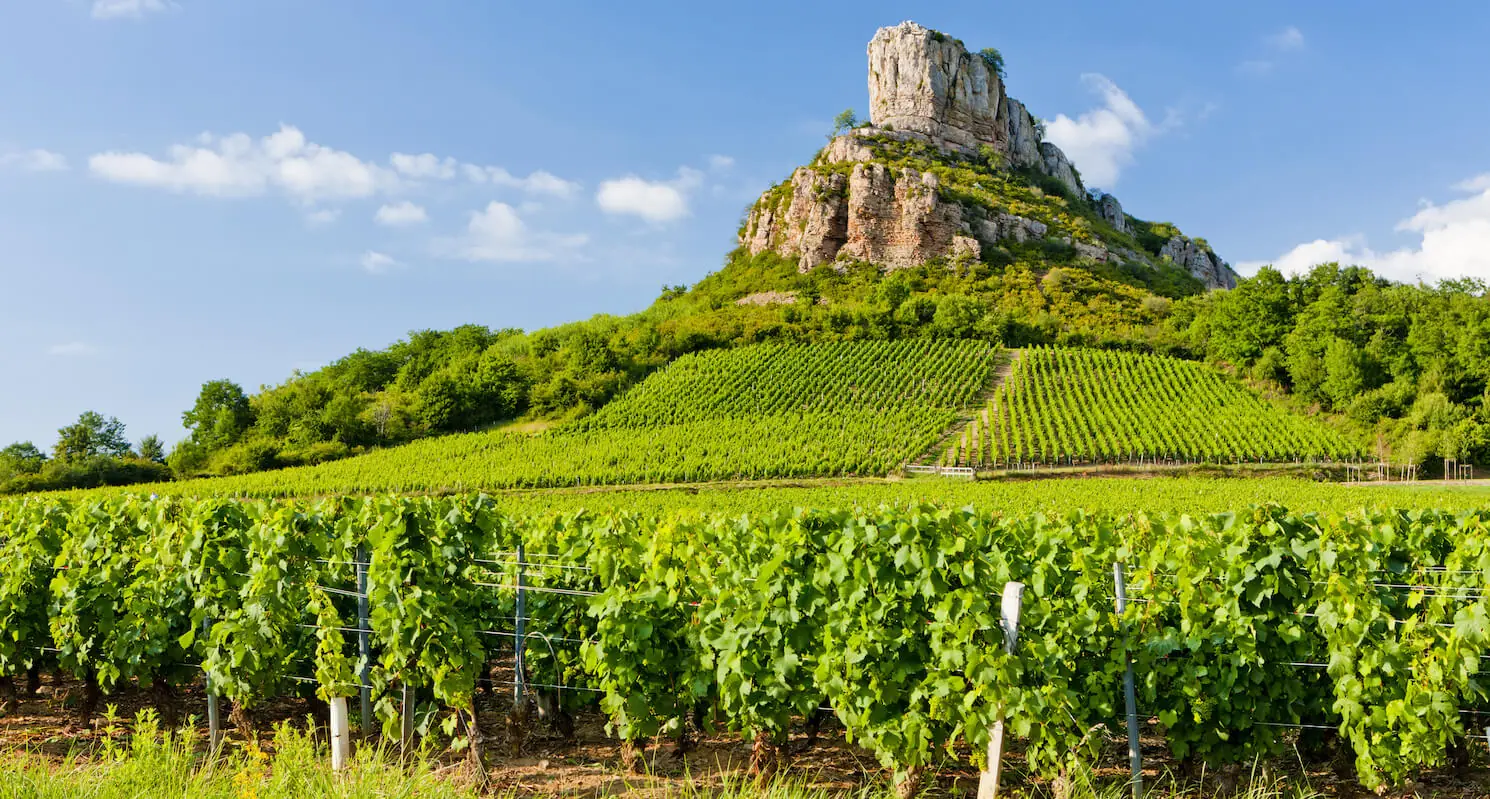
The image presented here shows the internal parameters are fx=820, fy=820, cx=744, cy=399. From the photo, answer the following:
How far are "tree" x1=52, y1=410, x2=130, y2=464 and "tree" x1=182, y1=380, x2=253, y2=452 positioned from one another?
4.29 m

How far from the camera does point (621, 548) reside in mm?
5734

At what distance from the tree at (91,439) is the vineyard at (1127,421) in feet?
172

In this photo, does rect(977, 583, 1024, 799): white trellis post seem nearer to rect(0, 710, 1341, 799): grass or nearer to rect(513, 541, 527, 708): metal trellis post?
A: rect(0, 710, 1341, 799): grass

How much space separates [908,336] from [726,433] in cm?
2201

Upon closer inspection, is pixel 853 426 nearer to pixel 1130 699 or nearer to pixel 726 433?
pixel 726 433

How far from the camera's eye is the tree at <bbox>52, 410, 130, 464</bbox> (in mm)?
51094

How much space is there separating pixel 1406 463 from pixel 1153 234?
282ft

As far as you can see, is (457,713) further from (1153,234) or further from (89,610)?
(1153,234)

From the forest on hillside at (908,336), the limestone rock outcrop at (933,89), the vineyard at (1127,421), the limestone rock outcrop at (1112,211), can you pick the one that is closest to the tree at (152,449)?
the forest on hillside at (908,336)

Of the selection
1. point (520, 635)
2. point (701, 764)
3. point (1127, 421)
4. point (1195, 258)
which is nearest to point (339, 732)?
point (520, 635)

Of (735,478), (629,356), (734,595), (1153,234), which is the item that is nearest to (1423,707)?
(734,595)

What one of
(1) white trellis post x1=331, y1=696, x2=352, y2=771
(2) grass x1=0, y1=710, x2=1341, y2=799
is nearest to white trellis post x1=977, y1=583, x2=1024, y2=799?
(2) grass x1=0, y1=710, x2=1341, y2=799

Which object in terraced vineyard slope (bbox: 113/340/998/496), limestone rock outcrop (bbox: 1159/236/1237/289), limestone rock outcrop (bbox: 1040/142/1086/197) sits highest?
limestone rock outcrop (bbox: 1040/142/1086/197)

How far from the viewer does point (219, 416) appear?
55688 millimetres
